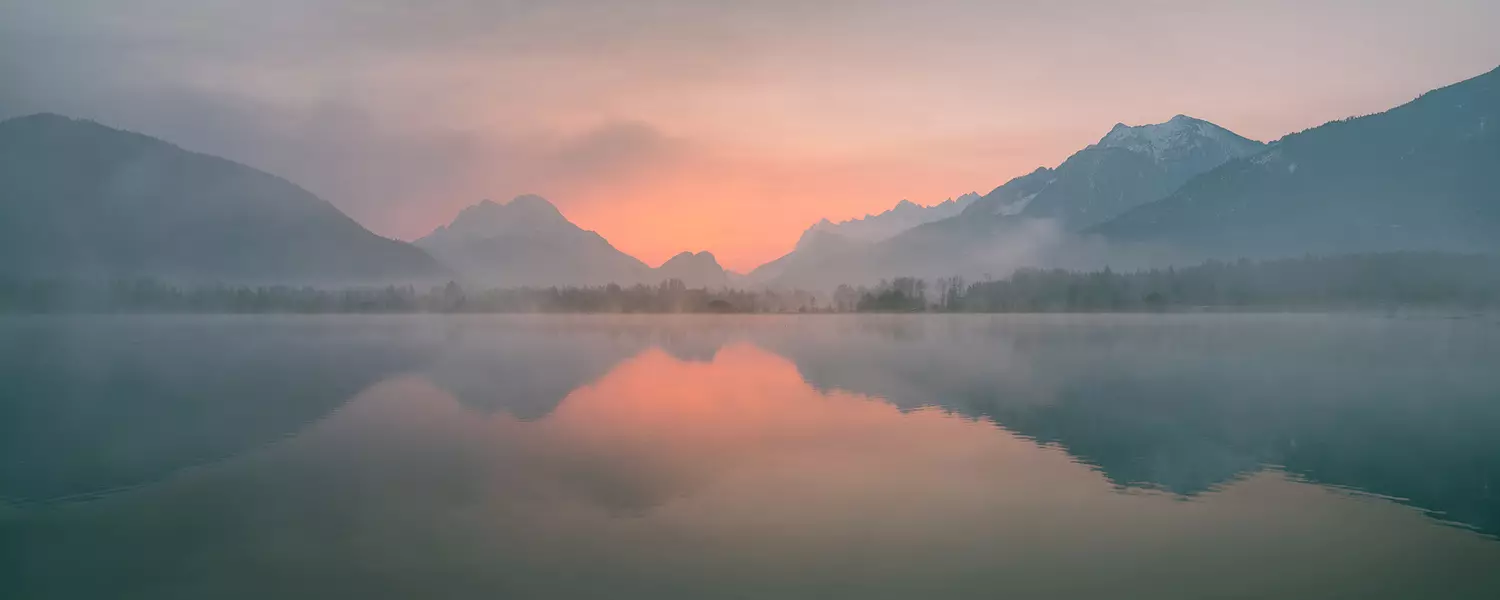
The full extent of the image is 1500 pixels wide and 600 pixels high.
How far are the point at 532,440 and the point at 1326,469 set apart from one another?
26.4 m

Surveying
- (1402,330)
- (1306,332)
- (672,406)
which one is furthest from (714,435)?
(1402,330)

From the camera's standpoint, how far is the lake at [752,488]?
16.7 meters

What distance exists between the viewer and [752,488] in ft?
79.4

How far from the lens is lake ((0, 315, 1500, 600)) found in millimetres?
16688

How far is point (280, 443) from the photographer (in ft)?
98.9

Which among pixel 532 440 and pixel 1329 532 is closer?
pixel 1329 532

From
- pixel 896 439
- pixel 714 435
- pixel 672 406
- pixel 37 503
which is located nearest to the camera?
pixel 37 503

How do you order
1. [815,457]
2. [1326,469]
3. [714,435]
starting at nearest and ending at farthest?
[1326,469], [815,457], [714,435]

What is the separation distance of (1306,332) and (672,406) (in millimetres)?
100257

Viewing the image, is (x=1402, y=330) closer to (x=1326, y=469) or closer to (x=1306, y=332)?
(x=1306, y=332)

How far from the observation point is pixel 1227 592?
1594 cm

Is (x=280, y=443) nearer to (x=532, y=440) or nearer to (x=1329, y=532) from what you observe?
(x=532, y=440)

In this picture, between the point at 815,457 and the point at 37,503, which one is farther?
the point at 815,457

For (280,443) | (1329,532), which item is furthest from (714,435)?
(1329,532)
